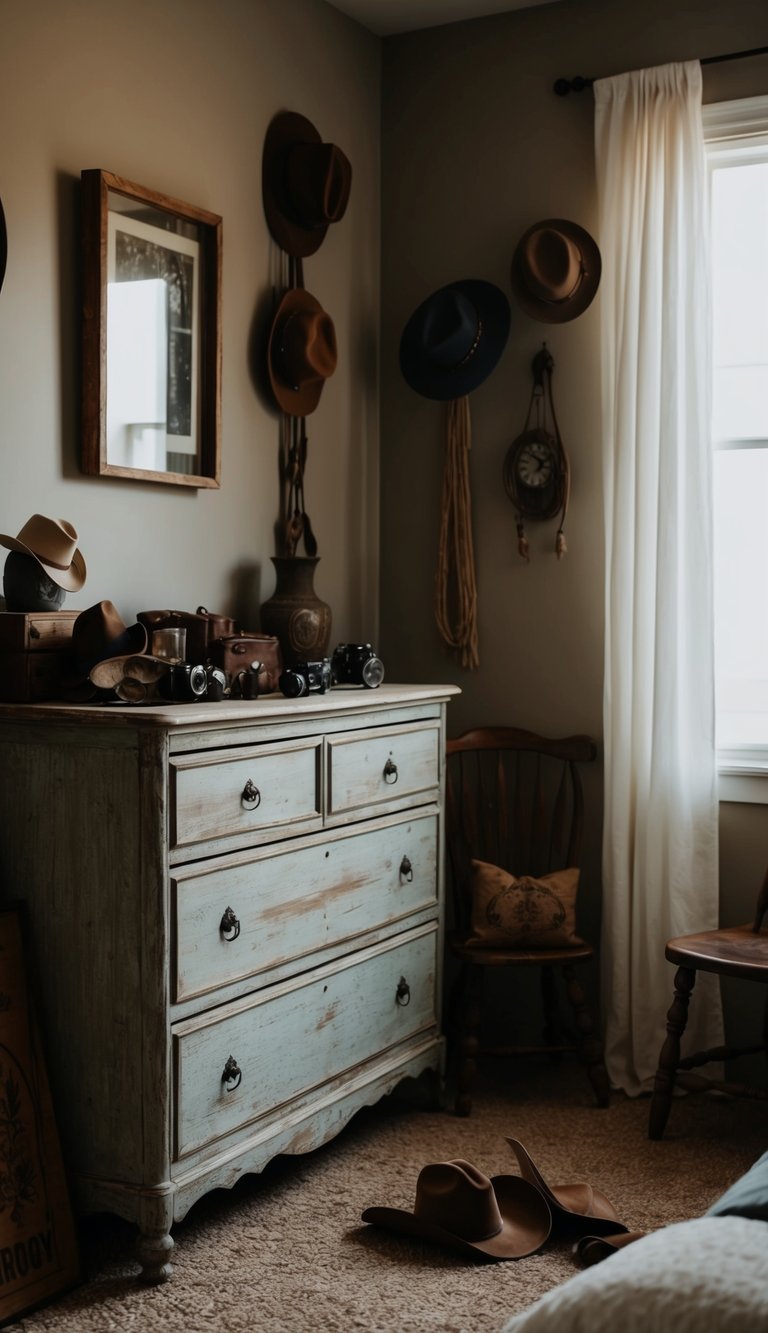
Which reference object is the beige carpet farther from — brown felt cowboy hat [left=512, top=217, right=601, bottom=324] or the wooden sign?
brown felt cowboy hat [left=512, top=217, right=601, bottom=324]

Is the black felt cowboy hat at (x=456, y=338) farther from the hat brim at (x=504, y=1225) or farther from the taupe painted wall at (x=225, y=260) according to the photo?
the hat brim at (x=504, y=1225)

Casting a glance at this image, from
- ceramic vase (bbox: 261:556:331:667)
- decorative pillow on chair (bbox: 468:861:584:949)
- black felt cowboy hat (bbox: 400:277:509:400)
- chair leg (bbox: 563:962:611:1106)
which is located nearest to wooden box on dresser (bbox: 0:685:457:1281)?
ceramic vase (bbox: 261:556:331:667)

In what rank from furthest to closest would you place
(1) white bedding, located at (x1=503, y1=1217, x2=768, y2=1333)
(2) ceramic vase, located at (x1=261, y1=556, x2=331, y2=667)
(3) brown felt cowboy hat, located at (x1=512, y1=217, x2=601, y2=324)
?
1. (3) brown felt cowboy hat, located at (x1=512, y1=217, x2=601, y2=324)
2. (2) ceramic vase, located at (x1=261, y1=556, x2=331, y2=667)
3. (1) white bedding, located at (x1=503, y1=1217, x2=768, y2=1333)

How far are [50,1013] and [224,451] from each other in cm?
149

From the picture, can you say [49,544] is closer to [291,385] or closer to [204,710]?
[204,710]

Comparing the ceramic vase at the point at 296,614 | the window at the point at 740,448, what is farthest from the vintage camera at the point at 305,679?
the window at the point at 740,448

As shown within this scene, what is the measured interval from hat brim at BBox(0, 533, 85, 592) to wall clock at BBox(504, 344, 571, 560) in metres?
1.49

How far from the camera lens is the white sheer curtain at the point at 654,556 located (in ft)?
11.4

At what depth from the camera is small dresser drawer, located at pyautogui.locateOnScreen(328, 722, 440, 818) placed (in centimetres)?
293

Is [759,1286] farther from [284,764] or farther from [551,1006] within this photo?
[551,1006]

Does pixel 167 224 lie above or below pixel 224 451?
above

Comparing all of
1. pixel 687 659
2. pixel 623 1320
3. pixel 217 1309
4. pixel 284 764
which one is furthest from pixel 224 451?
pixel 623 1320

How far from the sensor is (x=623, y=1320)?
4.04 ft

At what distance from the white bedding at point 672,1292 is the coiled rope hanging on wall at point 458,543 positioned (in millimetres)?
2614
